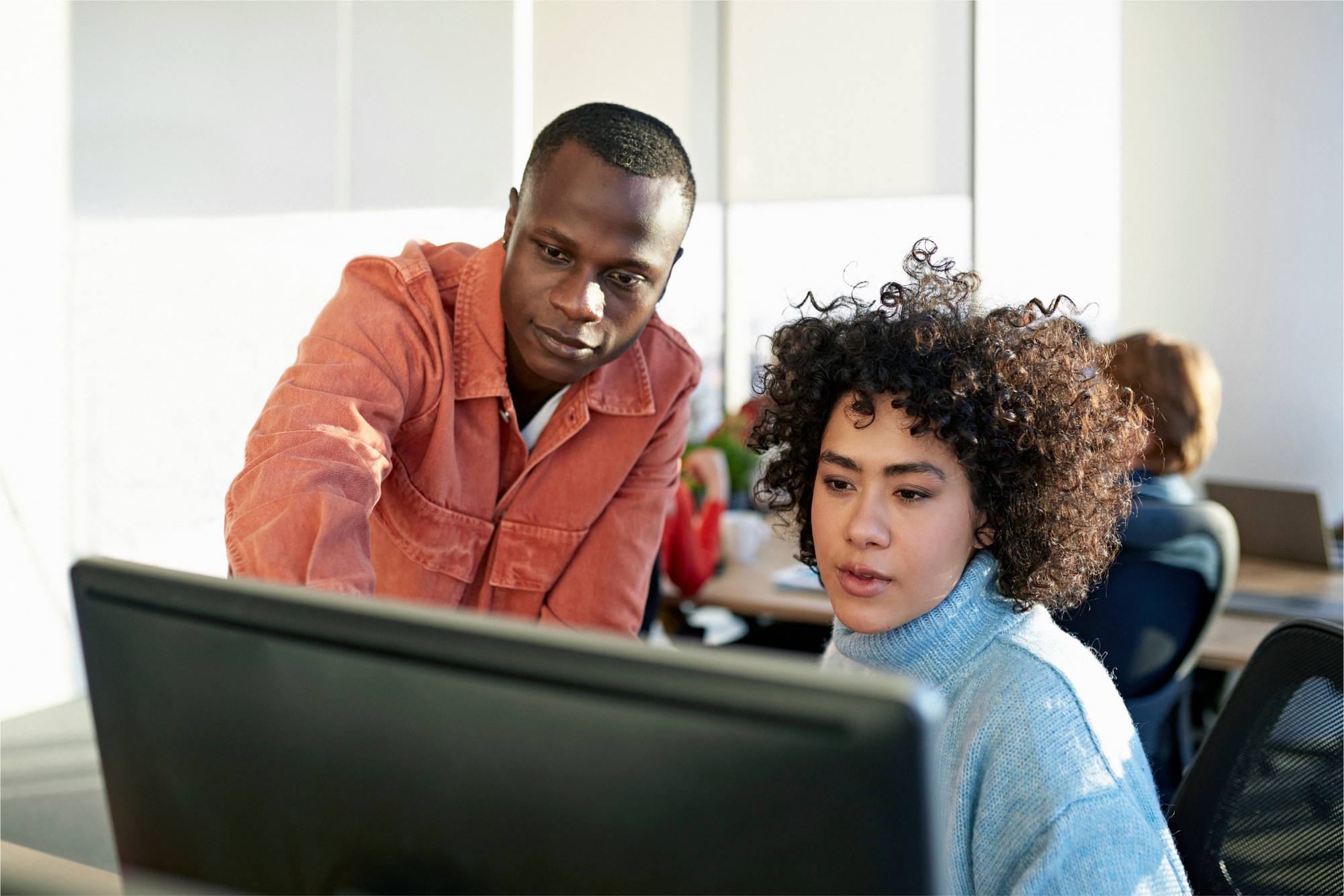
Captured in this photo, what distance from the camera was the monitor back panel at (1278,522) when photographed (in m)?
2.75

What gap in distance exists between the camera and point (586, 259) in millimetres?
1077

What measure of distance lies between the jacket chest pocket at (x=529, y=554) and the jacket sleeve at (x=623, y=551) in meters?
0.04

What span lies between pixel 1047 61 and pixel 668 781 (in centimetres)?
441

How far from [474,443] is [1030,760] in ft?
Answer: 2.47

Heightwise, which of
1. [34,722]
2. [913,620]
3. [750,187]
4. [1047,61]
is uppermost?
[1047,61]

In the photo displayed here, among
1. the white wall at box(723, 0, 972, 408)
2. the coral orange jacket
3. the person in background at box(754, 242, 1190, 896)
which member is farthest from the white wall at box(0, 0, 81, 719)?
the white wall at box(723, 0, 972, 408)

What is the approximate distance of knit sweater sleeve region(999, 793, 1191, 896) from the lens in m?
0.78

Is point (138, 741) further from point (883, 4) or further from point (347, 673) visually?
point (883, 4)

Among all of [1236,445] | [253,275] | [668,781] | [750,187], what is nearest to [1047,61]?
[750,187]

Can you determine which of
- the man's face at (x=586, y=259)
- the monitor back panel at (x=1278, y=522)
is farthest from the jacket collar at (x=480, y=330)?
the monitor back panel at (x=1278, y=522)

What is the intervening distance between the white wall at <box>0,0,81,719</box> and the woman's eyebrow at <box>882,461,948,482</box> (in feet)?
6.18

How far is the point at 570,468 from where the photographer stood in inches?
53.6

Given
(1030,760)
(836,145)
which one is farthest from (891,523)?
(836,145)

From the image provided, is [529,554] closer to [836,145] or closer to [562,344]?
[562,344]
